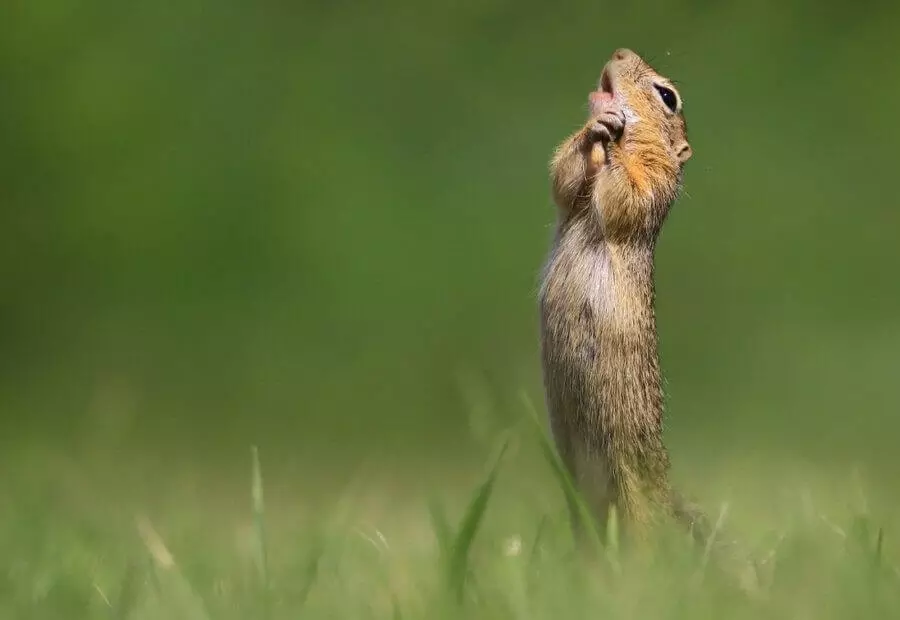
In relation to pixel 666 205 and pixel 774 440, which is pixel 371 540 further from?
pixel 774 440

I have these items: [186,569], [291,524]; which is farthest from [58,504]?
[186,569]

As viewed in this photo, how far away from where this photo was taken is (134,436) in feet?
19.0

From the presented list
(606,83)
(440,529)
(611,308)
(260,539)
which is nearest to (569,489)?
(440,529)

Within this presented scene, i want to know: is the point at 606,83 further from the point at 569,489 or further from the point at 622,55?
the point at 569,489

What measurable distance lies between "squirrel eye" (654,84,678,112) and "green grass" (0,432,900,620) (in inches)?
41.2

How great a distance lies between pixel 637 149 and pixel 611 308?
59cm

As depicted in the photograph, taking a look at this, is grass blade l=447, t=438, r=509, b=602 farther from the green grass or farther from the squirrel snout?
the squirrel snout

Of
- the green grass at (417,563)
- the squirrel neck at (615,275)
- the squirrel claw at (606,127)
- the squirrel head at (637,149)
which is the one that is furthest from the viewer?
the squirrel claw at (606,127)

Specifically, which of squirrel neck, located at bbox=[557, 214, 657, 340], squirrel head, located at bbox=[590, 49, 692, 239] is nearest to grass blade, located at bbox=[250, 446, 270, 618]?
squirrel neck, located at bbox=[557, 214, 657, 340]

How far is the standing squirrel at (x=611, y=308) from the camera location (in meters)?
2.81

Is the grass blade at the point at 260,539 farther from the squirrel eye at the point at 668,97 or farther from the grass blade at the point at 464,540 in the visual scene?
the squirrel eye at the point at 668,97

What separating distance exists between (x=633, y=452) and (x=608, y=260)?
47 centimetres

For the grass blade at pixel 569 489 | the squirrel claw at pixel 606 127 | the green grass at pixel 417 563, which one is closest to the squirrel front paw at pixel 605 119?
the squirrel claw at pixel 606 127

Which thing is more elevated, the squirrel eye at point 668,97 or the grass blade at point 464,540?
the squirrel eye at point 668,97
